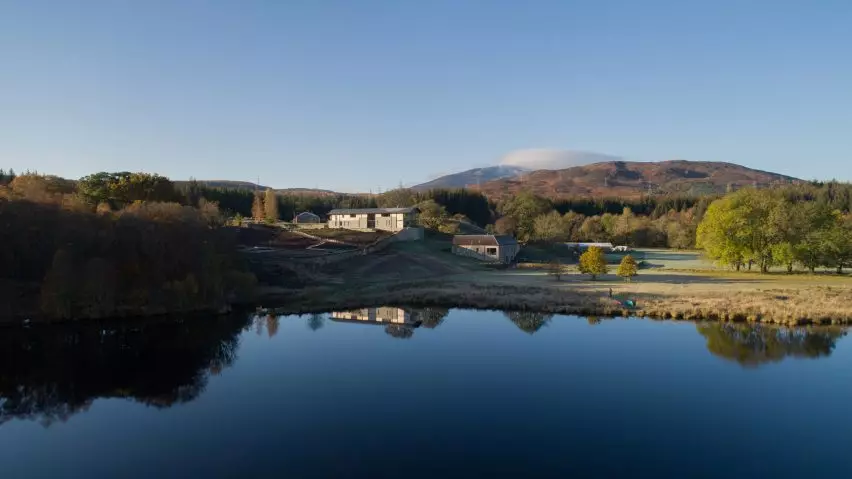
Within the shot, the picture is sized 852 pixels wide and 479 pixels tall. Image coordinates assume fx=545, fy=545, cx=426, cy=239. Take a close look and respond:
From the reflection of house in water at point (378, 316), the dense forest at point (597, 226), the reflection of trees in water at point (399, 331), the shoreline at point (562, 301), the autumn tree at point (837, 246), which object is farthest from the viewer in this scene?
the dense forest at point (597, 226)

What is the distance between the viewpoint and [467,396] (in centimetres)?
1877

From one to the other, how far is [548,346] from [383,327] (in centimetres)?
951

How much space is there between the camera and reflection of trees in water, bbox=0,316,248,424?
62.0ft

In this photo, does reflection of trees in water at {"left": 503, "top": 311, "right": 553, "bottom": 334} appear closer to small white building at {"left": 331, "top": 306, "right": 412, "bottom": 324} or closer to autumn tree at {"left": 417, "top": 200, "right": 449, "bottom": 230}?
small white building at {"left": 331, "top": 306, "right": 412, "bottom": 324}

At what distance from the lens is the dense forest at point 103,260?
30547mm

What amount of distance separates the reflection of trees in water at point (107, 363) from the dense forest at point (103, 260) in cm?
218

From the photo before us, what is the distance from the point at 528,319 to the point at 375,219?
4102cm

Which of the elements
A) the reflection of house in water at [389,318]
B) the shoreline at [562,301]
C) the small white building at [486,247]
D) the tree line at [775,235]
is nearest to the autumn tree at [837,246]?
the tree line at [775,235]

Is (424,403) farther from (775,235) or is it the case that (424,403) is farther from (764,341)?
(775,235)

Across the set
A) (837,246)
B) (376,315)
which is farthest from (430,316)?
(837,246)

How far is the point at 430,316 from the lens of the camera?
111ft

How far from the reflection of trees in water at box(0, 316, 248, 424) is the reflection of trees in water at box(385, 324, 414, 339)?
792 centimetres

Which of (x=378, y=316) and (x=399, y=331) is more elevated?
(x=378, y=316)

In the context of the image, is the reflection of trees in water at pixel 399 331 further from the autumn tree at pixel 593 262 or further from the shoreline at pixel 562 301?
the autumn tree at pixel 593 262
